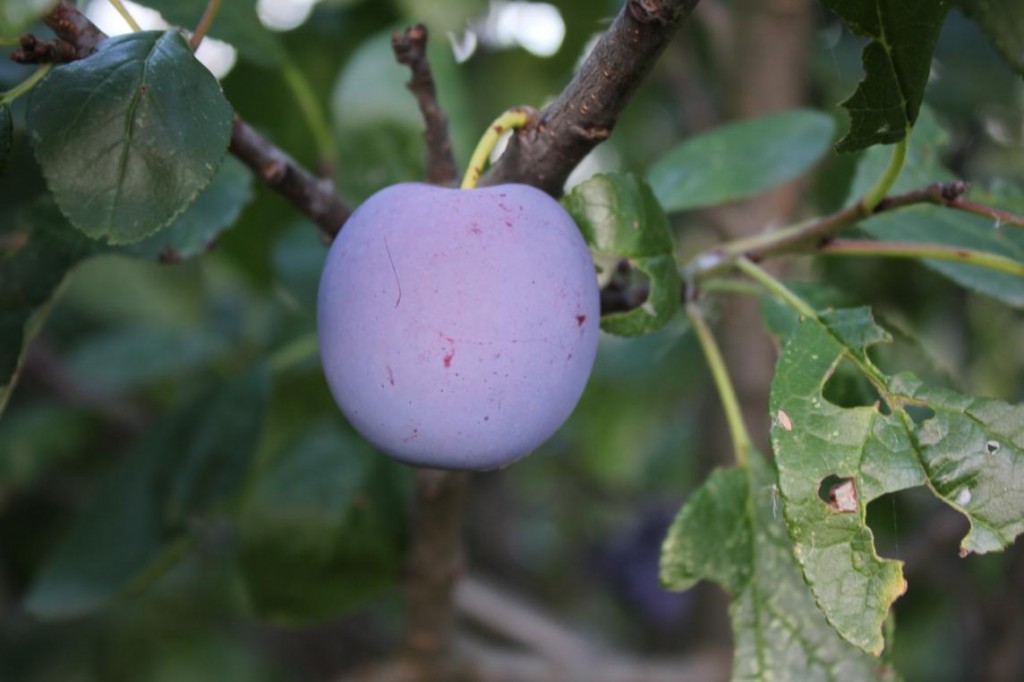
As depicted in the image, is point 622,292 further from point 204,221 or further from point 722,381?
point 204,221

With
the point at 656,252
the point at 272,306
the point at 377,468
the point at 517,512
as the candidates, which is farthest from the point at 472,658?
the point at 517,512

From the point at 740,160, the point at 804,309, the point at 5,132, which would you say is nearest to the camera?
the point at 5,132

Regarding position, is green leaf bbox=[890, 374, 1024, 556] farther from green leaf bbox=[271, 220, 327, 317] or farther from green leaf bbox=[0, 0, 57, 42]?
green leaf bbox=[271, 220, 327, 317]

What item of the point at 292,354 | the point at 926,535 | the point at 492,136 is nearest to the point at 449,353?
the point at 492,136

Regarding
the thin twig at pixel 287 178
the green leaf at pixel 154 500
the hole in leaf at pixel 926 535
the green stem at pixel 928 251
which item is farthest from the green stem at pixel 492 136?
the hole in leaf at pixel 926 535

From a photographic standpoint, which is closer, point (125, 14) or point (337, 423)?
point (125, 14)

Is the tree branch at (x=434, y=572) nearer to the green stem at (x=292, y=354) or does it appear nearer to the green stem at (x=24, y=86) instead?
the green stem at (x=292, y=354)
